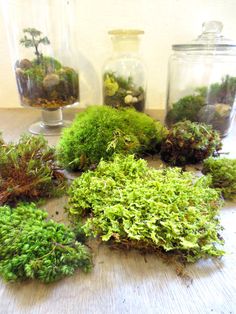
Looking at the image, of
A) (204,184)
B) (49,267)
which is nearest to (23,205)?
(49,267)

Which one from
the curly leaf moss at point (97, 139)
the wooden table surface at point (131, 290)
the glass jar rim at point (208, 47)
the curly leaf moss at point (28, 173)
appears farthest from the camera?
the glass jar rim at point (208, 47)

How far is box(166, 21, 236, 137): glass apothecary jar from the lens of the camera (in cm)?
71

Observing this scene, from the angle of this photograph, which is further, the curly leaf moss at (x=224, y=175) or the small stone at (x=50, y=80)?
the small stone at (x=50, y=80)

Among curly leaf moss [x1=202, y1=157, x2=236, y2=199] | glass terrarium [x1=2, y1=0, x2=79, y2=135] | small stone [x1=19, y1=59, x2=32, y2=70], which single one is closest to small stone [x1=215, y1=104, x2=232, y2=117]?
curly leaf moss [x1=202, y1=157, x2=236, y2=199]

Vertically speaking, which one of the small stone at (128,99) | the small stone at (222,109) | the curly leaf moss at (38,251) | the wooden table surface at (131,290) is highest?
the small stone at (128,99)

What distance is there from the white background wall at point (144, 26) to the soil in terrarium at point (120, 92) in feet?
0.54

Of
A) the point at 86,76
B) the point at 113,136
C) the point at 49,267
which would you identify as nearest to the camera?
the point at 49,267

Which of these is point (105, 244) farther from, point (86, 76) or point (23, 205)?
point (86, 76)

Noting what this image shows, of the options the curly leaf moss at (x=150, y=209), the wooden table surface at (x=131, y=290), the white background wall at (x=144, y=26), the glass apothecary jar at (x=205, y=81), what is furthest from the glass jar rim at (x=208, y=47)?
the wooden table surface at (x=131, y=290)

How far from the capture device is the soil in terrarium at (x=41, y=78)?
2.32 feet

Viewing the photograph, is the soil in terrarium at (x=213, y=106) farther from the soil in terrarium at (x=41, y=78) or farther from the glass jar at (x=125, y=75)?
the soil in terrarium at (x=41, y=78)

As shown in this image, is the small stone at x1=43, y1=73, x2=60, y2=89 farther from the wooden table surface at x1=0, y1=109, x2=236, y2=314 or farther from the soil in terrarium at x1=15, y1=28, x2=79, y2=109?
the wooden table surface at x1=0, y1=109, x2=236, y2=314

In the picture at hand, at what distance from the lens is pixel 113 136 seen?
56cm

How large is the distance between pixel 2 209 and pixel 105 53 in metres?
0.71
